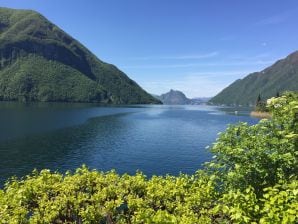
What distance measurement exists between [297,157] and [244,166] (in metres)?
2.54

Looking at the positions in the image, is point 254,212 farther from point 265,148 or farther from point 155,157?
point 155,157

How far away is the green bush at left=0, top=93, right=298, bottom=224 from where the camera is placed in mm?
14672

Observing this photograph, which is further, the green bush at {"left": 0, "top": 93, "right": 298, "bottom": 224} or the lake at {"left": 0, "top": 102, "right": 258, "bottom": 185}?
the lake at {"left": 0, "top": 102, "right": 258, "bottom": 185}

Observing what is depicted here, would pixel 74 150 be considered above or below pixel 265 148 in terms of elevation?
below

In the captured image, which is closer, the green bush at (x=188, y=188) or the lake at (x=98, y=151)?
the green bush at (x=188, y=188)

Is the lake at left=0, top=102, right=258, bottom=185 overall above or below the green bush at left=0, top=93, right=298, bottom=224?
below

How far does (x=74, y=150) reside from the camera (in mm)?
90688

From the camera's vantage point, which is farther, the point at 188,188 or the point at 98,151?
the point at 98,151

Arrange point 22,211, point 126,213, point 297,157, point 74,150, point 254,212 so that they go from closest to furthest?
point 254,212 → point 22,211 → point 297,157 → point 126,213 → point 74,150

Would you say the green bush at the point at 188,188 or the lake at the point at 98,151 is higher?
the green bush at the point at 188,188

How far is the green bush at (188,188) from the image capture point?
578 inches

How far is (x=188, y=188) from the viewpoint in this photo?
58.1ft

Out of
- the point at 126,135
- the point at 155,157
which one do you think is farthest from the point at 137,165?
the point at 126,135

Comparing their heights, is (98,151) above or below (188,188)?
below
